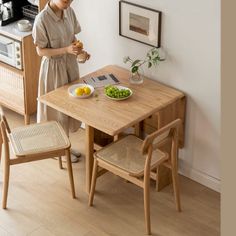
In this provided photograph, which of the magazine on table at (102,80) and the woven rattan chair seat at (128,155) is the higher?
the magazine on table at (102,80)

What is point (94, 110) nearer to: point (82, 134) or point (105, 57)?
point (105, 57)

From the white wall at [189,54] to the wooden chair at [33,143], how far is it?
0.77 meters

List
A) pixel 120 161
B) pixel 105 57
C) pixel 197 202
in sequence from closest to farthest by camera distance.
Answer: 1. pixel 120 161
2. pixel 197 202
3. pixel 105 57

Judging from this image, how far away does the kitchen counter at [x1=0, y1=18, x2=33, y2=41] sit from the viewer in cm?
373

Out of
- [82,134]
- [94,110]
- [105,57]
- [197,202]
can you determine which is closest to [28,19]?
[105,57]

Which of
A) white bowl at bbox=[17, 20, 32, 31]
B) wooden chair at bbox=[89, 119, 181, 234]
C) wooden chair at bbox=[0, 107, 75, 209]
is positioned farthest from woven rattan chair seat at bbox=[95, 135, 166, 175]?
white bowl at bbox=[17, 20, 32, 31]

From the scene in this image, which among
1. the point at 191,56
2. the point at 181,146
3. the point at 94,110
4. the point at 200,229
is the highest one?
the point at 191,56

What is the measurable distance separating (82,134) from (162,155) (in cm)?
120

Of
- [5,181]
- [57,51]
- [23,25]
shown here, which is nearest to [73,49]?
[57,51]

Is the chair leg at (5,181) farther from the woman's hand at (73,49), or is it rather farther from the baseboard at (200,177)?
the baseboard at (200,177)

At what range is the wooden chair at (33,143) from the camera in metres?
3.01

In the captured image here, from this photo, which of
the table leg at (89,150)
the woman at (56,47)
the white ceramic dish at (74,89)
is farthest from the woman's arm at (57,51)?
the table leg at (89,150)

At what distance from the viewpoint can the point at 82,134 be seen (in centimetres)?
406

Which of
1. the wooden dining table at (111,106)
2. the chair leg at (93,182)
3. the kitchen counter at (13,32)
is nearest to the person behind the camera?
the wooden dining table at (111,106)
